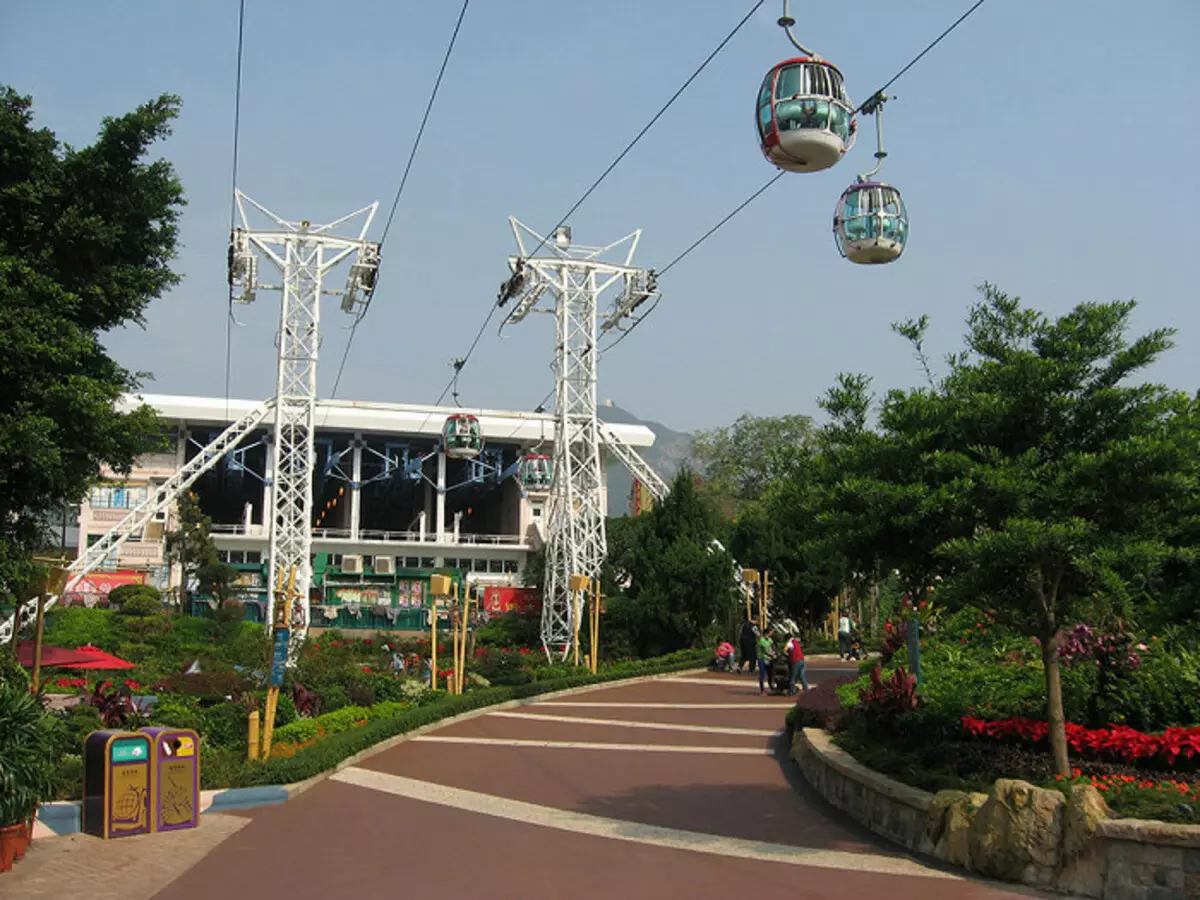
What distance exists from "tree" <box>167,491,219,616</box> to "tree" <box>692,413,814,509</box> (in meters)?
32.9

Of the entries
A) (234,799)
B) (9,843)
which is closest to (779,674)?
(234,799)

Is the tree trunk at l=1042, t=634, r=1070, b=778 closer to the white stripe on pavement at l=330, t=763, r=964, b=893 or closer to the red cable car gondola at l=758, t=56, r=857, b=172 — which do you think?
the white stripe on pavement at l=330, t=763, r=964, b=893

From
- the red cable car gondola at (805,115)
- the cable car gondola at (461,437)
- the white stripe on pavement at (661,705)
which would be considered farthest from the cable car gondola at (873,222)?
the cable car gondola at (461,437)

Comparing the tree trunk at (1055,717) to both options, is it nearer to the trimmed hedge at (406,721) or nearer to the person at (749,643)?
the trimmed hedge at (406,721)

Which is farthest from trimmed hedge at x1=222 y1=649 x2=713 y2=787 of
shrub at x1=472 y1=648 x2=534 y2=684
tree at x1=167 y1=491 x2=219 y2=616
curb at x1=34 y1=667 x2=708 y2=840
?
tree at x1=167 y1=491 x2=219 y2=616

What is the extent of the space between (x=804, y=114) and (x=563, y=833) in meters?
7.39

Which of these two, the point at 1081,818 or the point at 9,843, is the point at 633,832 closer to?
the point at 1081,818

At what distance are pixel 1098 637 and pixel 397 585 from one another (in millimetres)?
43480

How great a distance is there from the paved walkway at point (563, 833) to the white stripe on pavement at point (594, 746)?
51mm

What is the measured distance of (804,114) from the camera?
9914 millimetres

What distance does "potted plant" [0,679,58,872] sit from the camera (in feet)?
32.3

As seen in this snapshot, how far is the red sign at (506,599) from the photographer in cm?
4984

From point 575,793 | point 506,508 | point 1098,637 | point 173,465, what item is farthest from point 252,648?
point 506,508

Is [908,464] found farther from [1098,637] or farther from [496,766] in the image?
[496,766]
